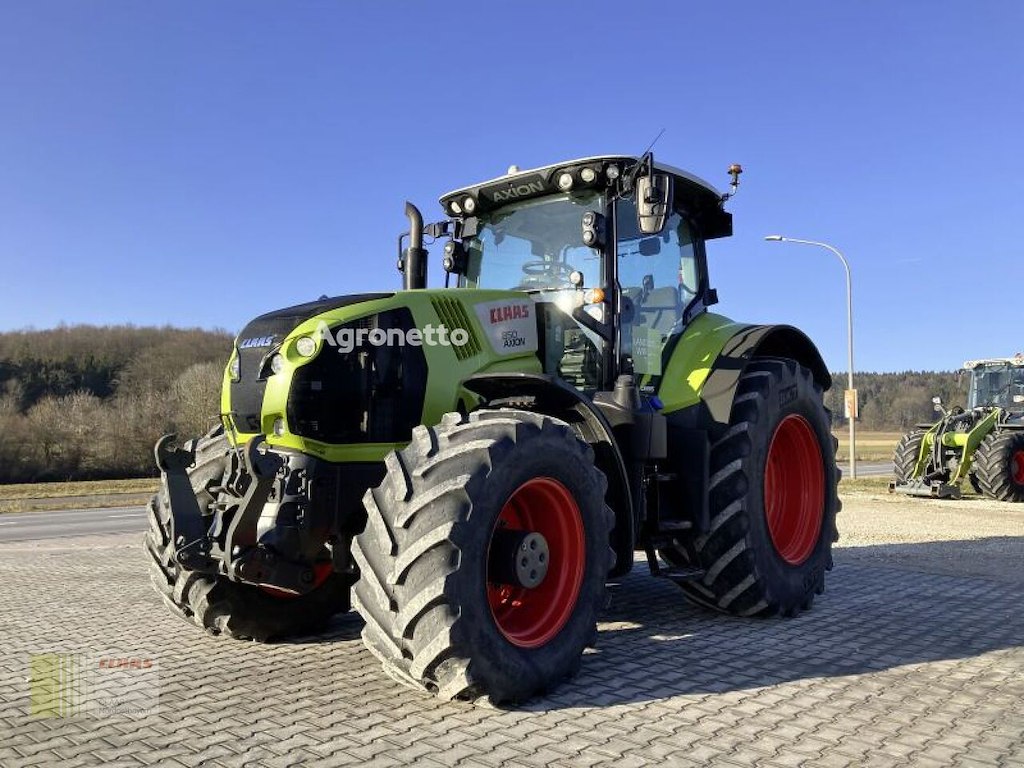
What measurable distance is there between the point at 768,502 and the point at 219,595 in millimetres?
3923

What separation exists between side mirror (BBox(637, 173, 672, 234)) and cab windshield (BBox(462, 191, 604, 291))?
1.96ft

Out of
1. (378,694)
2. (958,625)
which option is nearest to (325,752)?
(378,694)

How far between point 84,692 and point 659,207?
4122mm

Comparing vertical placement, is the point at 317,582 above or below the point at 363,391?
below

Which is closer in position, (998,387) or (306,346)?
(306,346)

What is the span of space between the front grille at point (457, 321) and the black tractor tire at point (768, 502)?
187 cm

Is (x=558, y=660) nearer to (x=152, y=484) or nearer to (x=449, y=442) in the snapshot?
(x=449, y=442)

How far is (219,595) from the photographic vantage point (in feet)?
16.4

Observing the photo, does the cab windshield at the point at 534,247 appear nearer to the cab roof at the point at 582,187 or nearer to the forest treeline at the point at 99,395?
the cab roof at the point at 582,187

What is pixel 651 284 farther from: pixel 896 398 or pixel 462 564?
pixel 896 398

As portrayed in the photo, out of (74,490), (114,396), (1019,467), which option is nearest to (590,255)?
(1019,467)

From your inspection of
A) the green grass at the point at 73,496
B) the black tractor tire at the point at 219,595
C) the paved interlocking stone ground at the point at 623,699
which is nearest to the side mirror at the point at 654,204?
the paved interlocking stone ground at the point at 623,699

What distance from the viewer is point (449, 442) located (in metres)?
3.94

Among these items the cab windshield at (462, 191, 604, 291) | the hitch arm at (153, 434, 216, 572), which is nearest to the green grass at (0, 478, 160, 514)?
the cab windshield at (462, 191, 604, 291)
